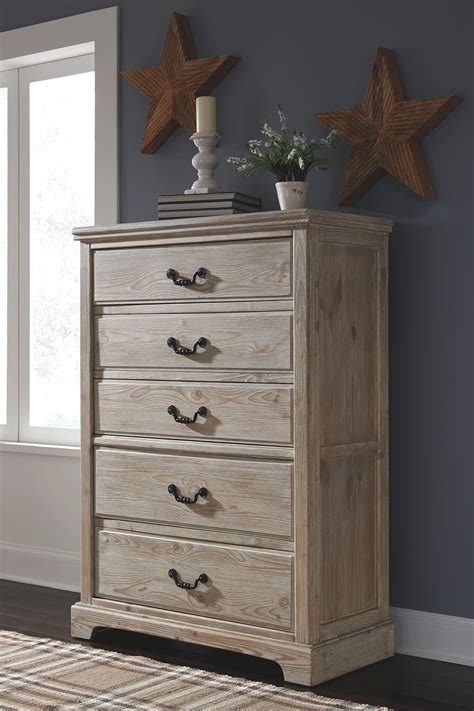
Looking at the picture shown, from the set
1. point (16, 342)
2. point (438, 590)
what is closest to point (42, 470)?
point (16, 342)

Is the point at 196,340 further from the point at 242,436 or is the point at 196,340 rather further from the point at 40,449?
the point at 40,449

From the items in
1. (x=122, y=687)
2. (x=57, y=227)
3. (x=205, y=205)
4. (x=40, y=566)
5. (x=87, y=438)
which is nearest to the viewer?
(x=122, y=687)

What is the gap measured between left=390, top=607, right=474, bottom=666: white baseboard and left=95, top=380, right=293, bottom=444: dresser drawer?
0.71 meters

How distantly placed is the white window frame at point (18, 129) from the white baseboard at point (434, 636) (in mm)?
1527

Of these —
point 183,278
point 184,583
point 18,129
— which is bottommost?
point 184,583

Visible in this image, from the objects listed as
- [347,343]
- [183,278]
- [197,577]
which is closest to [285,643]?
[197,577]

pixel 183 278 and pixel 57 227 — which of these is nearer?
pixel 183 278

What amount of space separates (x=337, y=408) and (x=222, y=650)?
825 millimetres

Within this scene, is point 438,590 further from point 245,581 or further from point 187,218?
point 187,218

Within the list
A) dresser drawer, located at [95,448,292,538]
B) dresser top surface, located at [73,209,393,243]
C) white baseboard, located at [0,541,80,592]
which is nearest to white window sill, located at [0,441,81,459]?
white baseboard, located at [0,541,80,592]

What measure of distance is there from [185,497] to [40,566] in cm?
124

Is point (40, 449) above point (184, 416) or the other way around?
the other way around

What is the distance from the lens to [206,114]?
3328 mm

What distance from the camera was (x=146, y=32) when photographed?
3.78m
